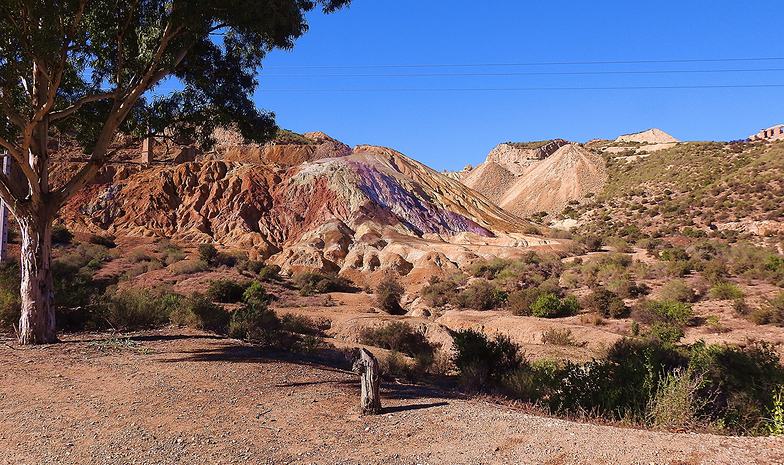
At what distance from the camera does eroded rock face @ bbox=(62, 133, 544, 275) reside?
35.6m

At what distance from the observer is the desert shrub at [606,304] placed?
19.0m

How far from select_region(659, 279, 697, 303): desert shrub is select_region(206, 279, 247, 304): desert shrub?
17583 millimetres

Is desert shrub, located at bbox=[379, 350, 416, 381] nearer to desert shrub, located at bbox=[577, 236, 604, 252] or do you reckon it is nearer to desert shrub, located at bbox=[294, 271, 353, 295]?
desert shrub, located at bbox=[294, 271, 353, 295]

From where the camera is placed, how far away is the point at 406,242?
115ft

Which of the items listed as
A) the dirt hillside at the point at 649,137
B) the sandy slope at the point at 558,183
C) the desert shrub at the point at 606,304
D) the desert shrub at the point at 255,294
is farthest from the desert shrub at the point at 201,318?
the dirt hillside at the point at 649,137

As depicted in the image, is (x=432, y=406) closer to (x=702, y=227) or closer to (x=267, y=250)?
(x=267, y=250)

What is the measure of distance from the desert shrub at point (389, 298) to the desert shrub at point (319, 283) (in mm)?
3023

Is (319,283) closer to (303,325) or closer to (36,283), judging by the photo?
(303,325)

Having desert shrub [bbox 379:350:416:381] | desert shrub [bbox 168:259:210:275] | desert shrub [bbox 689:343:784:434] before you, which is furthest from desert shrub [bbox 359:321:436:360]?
desert shrub [bbox 168:259:210:275]

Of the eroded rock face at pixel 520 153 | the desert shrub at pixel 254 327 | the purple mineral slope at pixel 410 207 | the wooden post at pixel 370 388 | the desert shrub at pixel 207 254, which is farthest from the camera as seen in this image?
the eroded rock face at pixel 520 153

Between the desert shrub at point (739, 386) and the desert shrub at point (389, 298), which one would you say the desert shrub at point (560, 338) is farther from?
the desert shrub at point (389, 298)

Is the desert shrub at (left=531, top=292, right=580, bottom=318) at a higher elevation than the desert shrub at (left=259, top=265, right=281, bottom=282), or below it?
below

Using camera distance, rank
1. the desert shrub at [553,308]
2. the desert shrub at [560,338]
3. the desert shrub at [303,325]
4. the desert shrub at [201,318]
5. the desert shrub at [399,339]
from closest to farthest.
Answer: the desert shrub at [201,318]
the desert shrub at [399,339]
the desert shrub at [303,325]
the desert shrub at [560,338]
the desert shrub at [553,308]

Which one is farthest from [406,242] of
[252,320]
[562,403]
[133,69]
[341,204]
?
[562,403]
